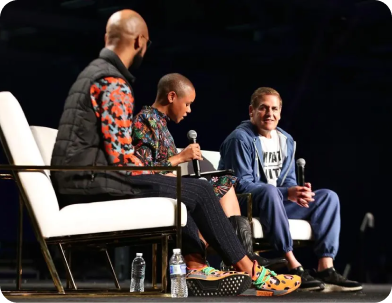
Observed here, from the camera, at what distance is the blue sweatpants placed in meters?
3.54

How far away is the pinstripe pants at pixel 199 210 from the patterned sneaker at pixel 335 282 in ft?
3.29

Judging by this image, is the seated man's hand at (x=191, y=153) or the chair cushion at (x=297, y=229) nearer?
the seated man's hand at (x=191, y=153)

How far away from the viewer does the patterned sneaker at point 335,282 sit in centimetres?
358

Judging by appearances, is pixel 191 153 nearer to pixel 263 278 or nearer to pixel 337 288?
pixel 263 278

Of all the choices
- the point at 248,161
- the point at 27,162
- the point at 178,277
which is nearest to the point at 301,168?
the point at 248,161

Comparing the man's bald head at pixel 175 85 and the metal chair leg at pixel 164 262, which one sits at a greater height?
the man's bald head at pixel 175 85

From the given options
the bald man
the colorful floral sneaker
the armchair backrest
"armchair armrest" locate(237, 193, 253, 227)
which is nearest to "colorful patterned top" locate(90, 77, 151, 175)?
the bald man

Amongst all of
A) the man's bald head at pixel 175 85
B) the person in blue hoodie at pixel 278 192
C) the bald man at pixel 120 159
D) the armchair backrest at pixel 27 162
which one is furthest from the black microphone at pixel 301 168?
the armchair backrest at pixel 27 162

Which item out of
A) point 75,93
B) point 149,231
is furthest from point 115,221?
point 75,93

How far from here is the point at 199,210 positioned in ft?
8.91

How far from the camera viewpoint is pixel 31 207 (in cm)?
256

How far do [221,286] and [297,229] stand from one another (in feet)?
3.62

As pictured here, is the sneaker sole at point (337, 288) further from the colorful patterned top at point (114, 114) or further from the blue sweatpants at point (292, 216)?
Answer: the colorful patterned top at point (114, 114)

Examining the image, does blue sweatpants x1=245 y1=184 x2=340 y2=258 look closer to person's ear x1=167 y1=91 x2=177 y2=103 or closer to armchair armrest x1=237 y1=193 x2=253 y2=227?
armchair armrest x1=237 y1=193 x2=253 y2=227
